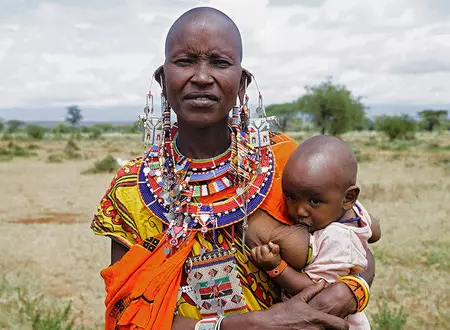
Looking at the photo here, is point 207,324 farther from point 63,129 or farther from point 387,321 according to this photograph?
point 63,129

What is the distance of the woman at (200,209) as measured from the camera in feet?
6.85

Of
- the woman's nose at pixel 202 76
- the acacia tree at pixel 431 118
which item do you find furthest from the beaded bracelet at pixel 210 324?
the acacia tree at pixel 431 118

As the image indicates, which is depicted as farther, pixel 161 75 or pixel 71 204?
pixel 71 204

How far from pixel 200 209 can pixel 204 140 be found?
29 centimetres

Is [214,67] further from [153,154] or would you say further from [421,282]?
[421,282]

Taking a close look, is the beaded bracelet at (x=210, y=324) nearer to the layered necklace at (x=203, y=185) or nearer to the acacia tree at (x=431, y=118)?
the layered necklace at (x=203, y=185)

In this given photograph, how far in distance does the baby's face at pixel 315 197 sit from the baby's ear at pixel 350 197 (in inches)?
1.8

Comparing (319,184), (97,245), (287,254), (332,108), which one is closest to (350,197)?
(319,184)

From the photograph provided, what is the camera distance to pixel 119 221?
231cm

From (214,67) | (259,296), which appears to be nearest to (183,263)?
(259,296)

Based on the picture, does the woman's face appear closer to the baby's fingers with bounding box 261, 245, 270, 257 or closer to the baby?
the baby

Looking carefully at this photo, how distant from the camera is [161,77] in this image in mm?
2346

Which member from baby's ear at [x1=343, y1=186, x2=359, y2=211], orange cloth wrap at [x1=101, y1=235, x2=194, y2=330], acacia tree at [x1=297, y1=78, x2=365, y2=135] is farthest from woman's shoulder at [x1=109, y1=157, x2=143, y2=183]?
acacia tree at [x1=297, y1=78, x2=365, y2=135]

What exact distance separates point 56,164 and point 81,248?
15.9 metres
